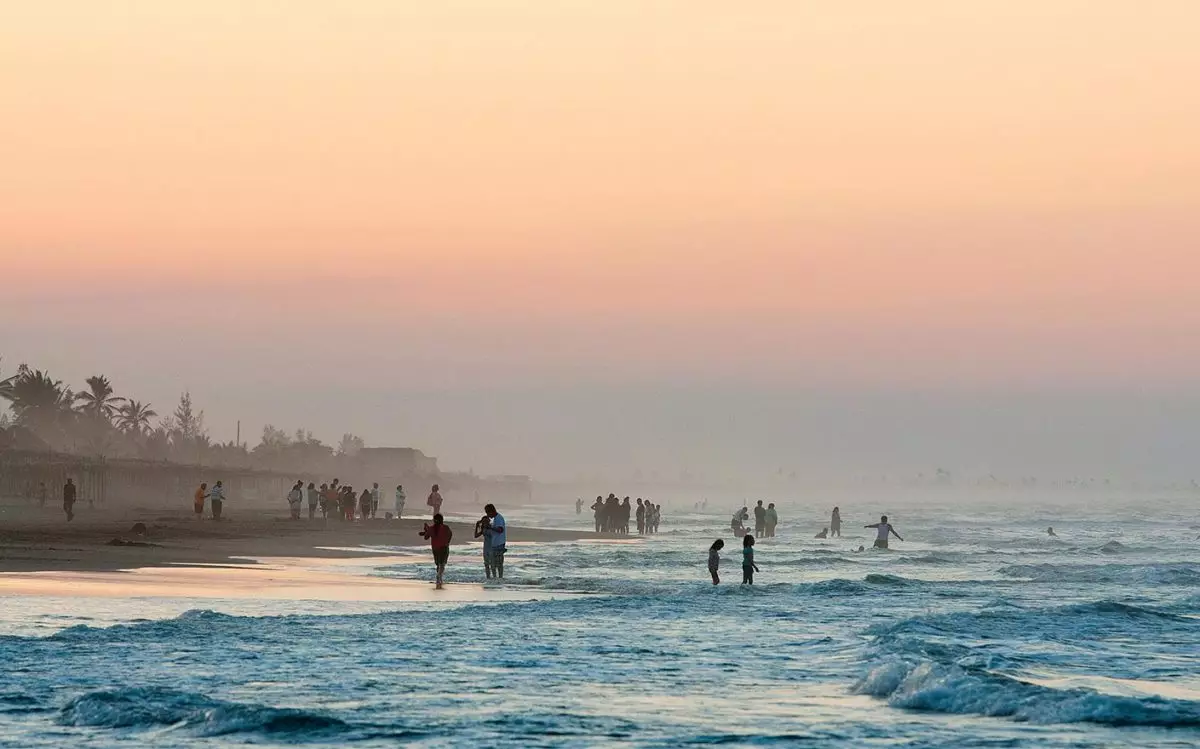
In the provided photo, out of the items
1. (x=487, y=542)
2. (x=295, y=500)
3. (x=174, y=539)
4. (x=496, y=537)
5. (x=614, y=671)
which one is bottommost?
(x=614, y=671)

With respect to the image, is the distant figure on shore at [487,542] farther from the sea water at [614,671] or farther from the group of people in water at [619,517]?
the group of people in water at [619,517]

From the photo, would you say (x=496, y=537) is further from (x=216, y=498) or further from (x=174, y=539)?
(x=216, y=498)

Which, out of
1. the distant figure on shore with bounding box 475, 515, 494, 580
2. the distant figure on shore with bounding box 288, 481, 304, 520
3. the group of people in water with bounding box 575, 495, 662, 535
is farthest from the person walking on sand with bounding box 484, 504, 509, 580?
the group of people in water with bounding box 575, 495, 662, 535

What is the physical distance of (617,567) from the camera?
1515 inches

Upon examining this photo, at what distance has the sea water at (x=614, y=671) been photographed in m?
13.1

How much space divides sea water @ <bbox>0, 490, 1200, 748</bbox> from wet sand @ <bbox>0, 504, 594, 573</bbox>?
834 centimetres

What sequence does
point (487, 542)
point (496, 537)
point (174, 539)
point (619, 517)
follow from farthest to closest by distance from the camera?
point (619, 517), point (174, 539), point (487, 542), point (496, 537)

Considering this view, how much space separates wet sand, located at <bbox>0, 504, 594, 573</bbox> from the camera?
3175 cm

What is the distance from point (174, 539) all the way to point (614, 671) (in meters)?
27.3

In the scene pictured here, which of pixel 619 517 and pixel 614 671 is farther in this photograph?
pixel 619 517

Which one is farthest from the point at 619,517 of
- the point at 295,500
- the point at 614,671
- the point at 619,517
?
the point at 614,671

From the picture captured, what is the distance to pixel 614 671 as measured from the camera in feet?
55.4

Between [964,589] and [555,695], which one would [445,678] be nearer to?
[555,695]

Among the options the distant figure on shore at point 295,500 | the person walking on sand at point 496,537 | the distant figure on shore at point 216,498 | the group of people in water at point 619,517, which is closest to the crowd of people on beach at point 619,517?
the group of people in water at point 619,517
